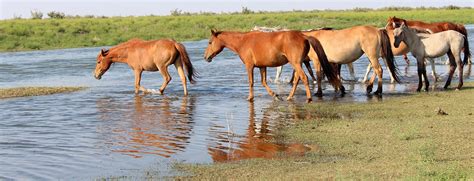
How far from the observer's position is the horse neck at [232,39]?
1414cm

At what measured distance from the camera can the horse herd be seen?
534 inches

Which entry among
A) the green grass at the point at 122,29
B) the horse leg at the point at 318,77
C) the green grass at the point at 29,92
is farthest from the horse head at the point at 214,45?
the green grass at the point at 122,29

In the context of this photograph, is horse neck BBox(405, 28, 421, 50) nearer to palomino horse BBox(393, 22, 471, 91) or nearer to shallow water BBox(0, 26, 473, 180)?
palomino horse BBox(393, 22, 471, 91)

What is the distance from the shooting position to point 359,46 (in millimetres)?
14523

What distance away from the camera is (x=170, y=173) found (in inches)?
287

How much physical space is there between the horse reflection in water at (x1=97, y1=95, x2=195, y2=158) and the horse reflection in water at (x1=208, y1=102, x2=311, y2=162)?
0.47 m

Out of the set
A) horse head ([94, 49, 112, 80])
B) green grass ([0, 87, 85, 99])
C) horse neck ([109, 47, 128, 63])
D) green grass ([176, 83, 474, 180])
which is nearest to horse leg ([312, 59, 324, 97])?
green grass ([176, 83, 474, 180])

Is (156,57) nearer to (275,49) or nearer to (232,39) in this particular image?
(232,39)

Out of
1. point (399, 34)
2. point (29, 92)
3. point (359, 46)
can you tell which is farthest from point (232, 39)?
point (29, 92)

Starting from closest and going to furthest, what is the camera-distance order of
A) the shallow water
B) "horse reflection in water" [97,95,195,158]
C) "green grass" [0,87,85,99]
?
1. the shallow water
2. "horse reflection in water" [97,95,195,158]
3. "green grass" [0,87,85,99]

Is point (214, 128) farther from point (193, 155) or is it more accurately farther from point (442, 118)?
point (442, 118)

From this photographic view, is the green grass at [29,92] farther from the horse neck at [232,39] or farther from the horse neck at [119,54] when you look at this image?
the horse neck at [232,39]

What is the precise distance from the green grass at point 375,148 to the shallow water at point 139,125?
1.53ft

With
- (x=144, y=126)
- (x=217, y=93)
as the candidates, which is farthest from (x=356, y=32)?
(x=144, y=126)
